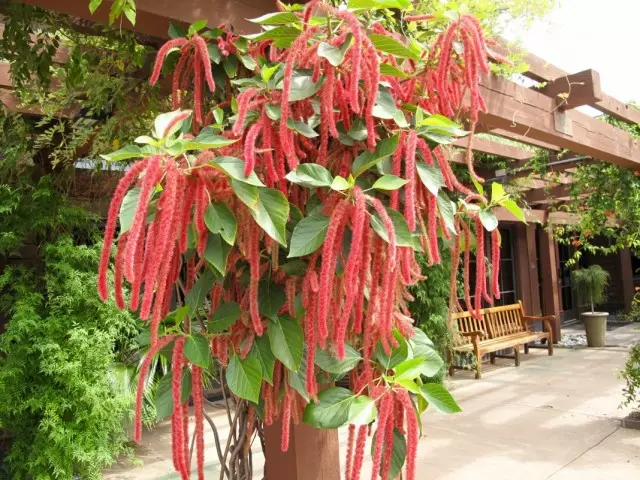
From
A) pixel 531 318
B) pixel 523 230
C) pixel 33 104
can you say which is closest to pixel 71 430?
pixel 33 104

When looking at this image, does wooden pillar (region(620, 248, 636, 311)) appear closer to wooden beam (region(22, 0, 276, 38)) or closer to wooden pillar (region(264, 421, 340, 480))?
wooden pillar (region(264, 421, 340, 480))

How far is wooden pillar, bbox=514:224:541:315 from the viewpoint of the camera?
27.5ft

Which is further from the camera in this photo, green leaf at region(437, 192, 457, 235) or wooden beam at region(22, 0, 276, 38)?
wooden beam at region(22, 0, 276, 38)

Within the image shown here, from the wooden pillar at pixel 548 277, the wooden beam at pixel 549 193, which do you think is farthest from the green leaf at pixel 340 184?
the wooden pillar at pixel 548 277

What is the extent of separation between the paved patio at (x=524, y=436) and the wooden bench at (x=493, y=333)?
36 cm

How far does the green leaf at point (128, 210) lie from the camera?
755 mm

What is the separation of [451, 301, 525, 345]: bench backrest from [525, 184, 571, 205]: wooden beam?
149 centimetres

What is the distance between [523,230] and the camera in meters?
8.30

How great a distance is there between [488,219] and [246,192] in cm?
58

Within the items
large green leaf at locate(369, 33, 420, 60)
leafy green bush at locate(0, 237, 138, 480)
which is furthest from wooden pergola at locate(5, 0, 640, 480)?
leafy green bush at locate(0, 237, 138, 480)

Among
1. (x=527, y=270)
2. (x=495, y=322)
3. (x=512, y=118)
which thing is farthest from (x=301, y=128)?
(x=527, y=270)

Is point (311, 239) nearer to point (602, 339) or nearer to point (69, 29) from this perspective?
point (69, 29)

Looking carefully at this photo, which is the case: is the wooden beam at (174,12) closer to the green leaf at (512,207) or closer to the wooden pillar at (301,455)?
the green leaf at (512,207)

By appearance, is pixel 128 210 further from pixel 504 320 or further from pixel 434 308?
pixel 504 320
